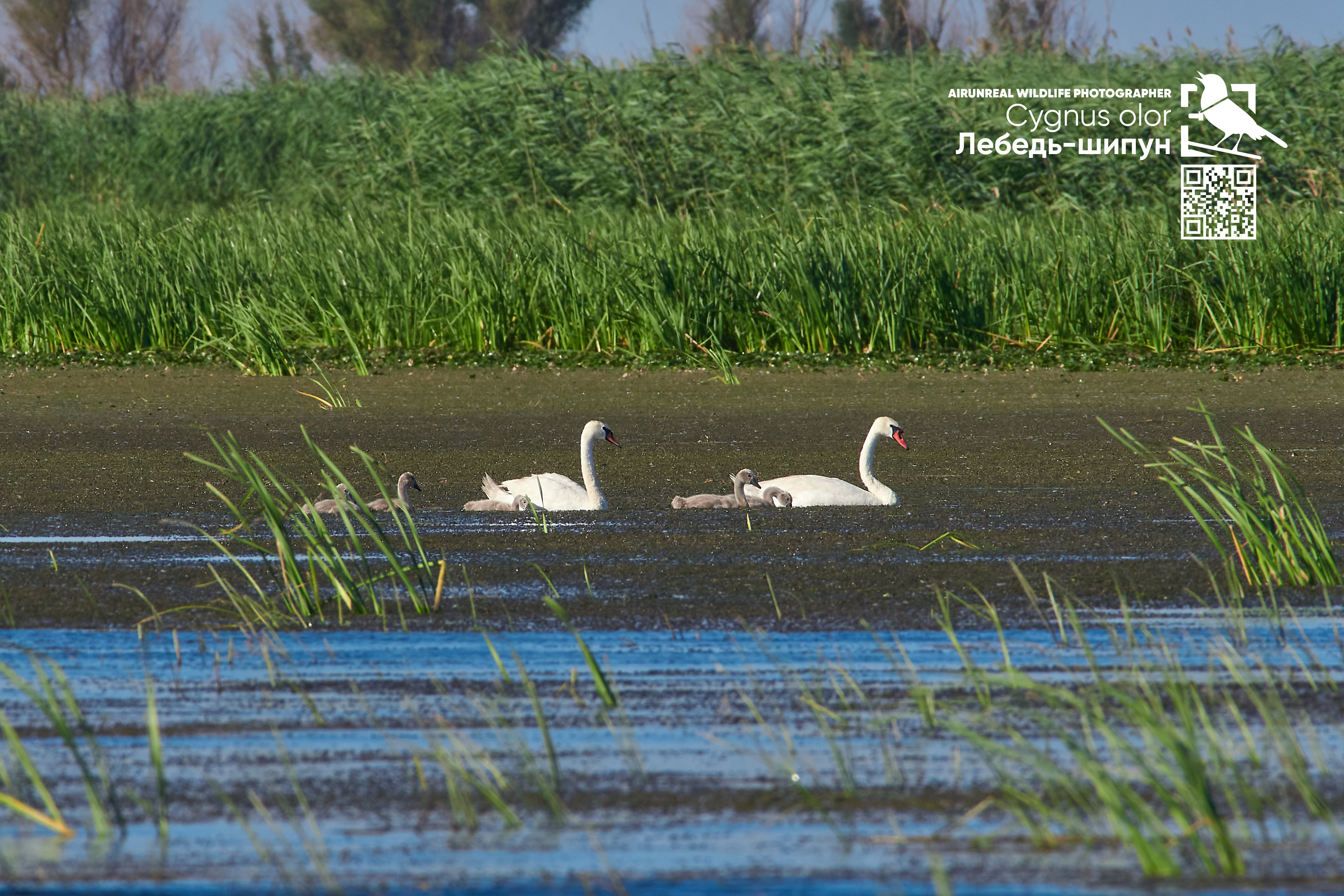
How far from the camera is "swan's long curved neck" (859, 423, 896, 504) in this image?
8.46 metres

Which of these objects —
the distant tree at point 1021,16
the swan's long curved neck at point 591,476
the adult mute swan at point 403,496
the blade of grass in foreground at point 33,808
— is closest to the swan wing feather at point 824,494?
the swan's long curved neck at point 591,476

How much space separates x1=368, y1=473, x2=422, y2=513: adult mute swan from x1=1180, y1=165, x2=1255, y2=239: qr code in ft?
29.7

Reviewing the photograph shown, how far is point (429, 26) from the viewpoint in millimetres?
56750

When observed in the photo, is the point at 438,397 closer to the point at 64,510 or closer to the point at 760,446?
the point at 760,446

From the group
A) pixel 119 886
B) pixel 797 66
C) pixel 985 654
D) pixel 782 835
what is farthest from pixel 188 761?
pixel 797 66

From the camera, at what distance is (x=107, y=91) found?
2967cm

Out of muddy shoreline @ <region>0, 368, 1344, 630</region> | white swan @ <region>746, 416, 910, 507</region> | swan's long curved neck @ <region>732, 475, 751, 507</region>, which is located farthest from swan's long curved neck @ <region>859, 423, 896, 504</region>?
swan's long curved neck @ <region>732, 475, 751, 507</region>

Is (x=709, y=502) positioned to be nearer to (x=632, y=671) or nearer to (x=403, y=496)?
(x=403, y=496)

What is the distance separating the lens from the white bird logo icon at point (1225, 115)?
69.1 feet

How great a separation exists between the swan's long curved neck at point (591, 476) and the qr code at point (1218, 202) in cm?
830

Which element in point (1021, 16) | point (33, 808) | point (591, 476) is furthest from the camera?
point (1021, 16)

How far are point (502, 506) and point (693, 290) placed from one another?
7.25 meters

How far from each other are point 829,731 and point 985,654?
3.27ft

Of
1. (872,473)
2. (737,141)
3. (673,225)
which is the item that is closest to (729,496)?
(872,473)
